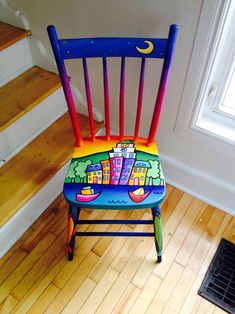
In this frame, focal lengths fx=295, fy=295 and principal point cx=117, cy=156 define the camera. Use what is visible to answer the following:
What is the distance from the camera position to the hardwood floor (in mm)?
1167

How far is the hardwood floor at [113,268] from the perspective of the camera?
1167 millimetres

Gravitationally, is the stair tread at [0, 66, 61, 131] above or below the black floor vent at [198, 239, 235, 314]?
above

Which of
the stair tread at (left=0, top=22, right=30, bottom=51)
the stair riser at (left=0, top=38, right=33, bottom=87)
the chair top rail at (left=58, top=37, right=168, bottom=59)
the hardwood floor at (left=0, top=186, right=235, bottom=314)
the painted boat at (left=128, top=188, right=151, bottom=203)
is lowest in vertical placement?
the hardwood floor at (left=0, top=186, right=235, bottom=314)

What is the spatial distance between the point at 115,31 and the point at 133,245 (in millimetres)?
917

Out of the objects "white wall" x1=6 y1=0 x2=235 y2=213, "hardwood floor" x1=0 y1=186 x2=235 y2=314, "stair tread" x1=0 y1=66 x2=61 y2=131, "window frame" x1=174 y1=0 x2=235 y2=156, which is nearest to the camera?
"window frame" x1=174 y1=0 x2=235 y2=156

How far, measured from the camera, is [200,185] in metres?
1.45

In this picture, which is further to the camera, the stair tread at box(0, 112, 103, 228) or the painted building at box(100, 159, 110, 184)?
the stair tread at box(0, 112, 103, 228)

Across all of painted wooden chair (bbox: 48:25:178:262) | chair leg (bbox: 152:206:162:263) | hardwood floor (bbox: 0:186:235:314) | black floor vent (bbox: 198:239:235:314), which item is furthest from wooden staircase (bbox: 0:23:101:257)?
black floor vent (bbox: 198:239:235:314)

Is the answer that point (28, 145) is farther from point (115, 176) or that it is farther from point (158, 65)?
point (158, 65)

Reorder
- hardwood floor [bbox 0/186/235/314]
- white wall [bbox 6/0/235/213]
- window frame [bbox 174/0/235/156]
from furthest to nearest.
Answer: hardwood floor [bbox 0/186/235/314], white wall [bbox 6/0/235/213], window frame [bbox 174/0/235/156]

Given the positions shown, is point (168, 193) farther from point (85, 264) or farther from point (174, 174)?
point (85, 264)

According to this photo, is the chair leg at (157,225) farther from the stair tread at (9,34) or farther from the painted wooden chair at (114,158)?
the stair tread at (9,34)

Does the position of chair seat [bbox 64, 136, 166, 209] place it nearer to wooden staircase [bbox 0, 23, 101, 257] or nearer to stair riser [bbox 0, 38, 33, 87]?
wooden staircase [bbox 0, 23, 101, 257]

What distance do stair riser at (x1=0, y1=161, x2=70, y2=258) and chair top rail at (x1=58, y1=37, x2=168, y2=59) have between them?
1.96 ft
